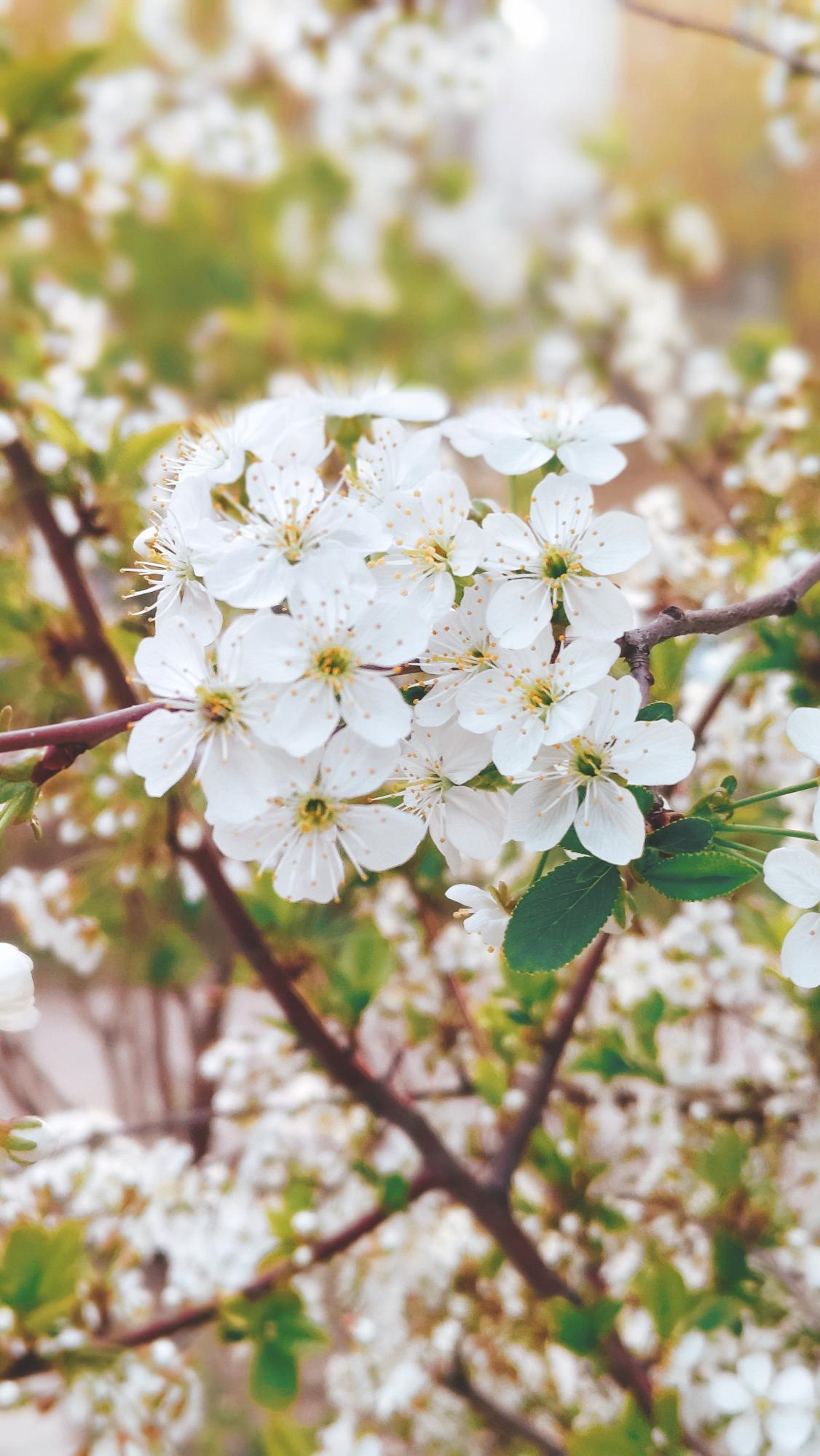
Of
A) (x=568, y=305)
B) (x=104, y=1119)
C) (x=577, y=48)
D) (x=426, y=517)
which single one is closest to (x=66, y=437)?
(x=426, y=517)

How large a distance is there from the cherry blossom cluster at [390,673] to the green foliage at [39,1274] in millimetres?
299

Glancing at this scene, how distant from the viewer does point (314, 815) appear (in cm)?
27

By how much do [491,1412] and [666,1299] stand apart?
0.77 ft

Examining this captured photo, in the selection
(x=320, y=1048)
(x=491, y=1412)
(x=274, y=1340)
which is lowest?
(x=491, y=1412)

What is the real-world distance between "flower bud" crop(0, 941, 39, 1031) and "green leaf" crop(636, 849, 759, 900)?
16cm

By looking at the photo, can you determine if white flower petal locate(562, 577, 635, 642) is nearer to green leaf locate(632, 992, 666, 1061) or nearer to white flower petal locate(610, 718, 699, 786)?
white flower petal locate(610, 718, 699, 786)

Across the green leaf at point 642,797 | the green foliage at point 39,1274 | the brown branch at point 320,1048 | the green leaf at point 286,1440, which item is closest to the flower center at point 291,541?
the green leaf at point 642,797

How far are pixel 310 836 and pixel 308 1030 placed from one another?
25cm

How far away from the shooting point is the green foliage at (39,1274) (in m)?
0.47

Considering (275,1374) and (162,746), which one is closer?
(162,746)

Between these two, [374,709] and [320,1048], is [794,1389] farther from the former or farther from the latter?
[374,709]

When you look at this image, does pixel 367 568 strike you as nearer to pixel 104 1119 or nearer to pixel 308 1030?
pixel 308 1030

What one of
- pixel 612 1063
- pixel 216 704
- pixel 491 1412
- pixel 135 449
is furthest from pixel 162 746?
pixel 491 1412

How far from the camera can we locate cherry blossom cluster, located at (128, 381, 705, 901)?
0.84ft
